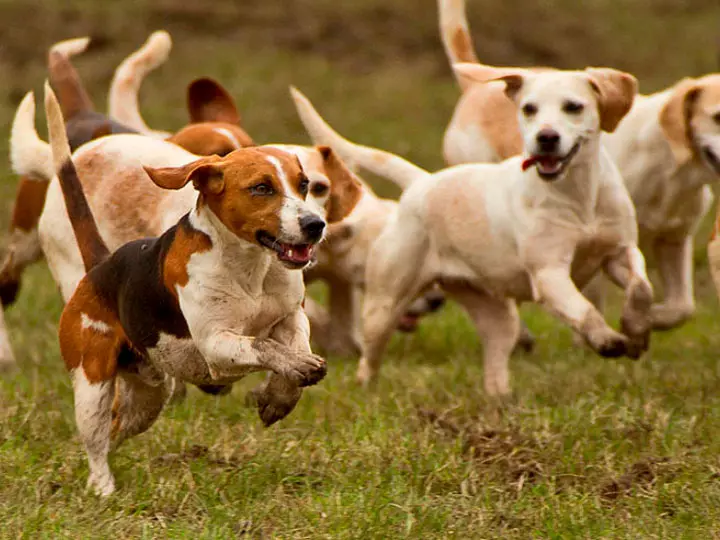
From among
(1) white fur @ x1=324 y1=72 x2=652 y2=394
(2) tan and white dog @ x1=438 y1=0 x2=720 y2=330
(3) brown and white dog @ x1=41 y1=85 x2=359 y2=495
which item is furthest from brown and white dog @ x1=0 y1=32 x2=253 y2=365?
(3) brown and white dog @ x1=41 y1=85 x2=359 y2=495

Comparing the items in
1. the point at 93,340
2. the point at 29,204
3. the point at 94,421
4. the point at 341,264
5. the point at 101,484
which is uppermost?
the point at 93,340

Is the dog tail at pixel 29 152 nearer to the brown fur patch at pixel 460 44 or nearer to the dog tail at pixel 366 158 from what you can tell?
the dog tail at pixel 366 158

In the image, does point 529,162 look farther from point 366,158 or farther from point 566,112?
point 366,158

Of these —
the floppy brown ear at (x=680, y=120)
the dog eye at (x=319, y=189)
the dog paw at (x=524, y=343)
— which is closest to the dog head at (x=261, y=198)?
the dog eye at (x=319, y=189)

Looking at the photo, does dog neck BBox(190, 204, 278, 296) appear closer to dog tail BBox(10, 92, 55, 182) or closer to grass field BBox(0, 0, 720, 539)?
grass field BBox(0, 0, 720, 539)

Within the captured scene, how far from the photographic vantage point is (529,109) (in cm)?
648

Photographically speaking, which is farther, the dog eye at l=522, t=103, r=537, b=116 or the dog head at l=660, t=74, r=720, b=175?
the dog head at l=660, t=74, r=720, b=175

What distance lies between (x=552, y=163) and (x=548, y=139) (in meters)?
0.13

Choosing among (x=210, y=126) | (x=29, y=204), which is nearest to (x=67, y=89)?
(x=29, y=204)

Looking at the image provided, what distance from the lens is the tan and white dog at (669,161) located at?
719 centimetres

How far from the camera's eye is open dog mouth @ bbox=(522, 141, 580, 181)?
6.31 m

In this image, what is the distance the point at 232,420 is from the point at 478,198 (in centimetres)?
163

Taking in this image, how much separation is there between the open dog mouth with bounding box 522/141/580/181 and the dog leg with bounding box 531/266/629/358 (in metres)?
0.43

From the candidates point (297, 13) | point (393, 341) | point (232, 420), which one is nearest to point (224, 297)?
point (232, 420)
